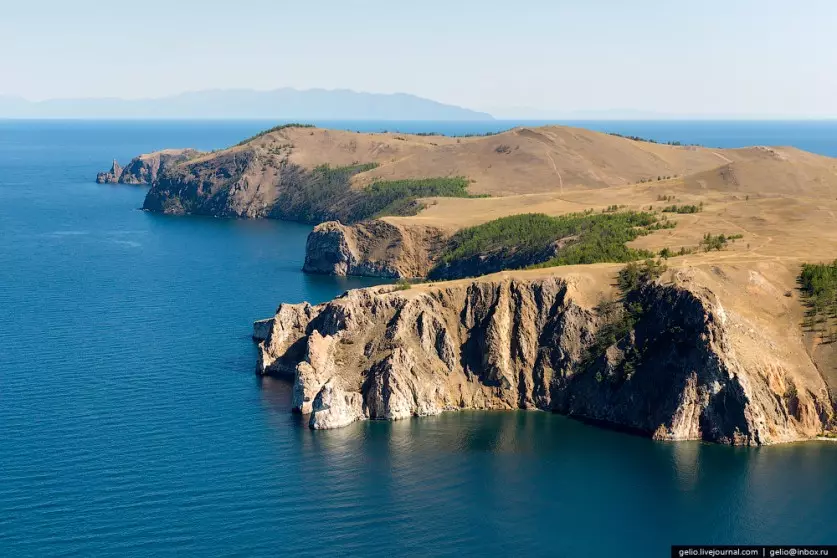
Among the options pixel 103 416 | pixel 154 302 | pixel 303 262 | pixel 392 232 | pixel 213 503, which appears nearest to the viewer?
pixel 213 503

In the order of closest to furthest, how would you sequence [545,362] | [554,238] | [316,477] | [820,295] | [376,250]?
[316,477] < [820,295] < [545,362] < [554,238] < [376,250]

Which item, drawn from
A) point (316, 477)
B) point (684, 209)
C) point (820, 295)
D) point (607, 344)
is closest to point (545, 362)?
point (607, 344)

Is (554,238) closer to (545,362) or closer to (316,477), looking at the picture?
(545,362)

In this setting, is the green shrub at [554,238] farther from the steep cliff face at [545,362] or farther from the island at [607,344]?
the steep cliff face at [545,362]

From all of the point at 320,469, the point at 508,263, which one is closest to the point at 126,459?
the point at 320,469

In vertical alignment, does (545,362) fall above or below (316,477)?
above

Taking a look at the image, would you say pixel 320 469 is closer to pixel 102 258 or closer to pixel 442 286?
pixel 442 286
